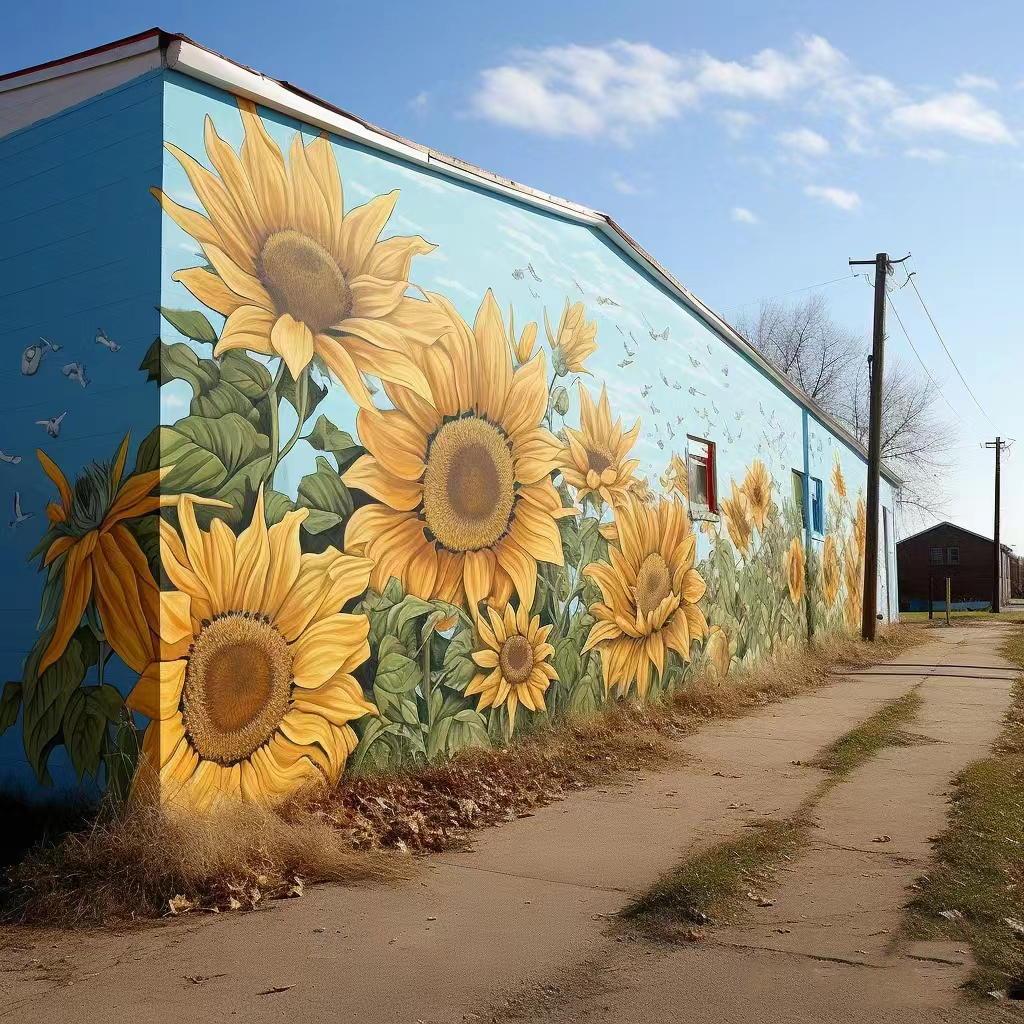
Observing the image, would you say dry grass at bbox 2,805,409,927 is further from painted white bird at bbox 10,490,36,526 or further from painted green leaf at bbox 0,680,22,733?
painted white bird at bbox 10,490,36,526

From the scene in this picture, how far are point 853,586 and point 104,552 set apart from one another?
67.2ft

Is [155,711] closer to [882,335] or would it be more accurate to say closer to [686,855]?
[686,855]

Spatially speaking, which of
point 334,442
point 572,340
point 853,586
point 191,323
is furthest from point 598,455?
point 853,586

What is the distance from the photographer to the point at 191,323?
6027 millimetres

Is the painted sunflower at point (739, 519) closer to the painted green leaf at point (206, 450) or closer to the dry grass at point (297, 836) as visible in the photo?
the dry grass at point (297, 836)

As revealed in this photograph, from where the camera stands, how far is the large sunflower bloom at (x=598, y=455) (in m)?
10.1

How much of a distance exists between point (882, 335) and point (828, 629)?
7620 millimetres

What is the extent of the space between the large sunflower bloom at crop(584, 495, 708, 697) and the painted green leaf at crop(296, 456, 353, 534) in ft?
12.6

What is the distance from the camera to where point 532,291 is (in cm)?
958

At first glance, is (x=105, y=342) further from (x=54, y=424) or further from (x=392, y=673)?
(x=392, y=673)

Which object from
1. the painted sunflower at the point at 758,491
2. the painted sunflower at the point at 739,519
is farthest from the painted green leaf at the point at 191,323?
the painted sunflower at the point at 758,491

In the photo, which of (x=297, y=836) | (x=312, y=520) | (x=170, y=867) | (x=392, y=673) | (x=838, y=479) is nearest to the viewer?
(x=170, y=867)

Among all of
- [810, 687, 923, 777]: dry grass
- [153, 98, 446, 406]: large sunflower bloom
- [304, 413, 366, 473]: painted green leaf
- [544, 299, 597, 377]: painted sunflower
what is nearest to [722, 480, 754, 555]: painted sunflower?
[810, 687, 923, 777]: dry grass

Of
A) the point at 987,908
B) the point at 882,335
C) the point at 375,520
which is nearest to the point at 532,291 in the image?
the point at 375,520
